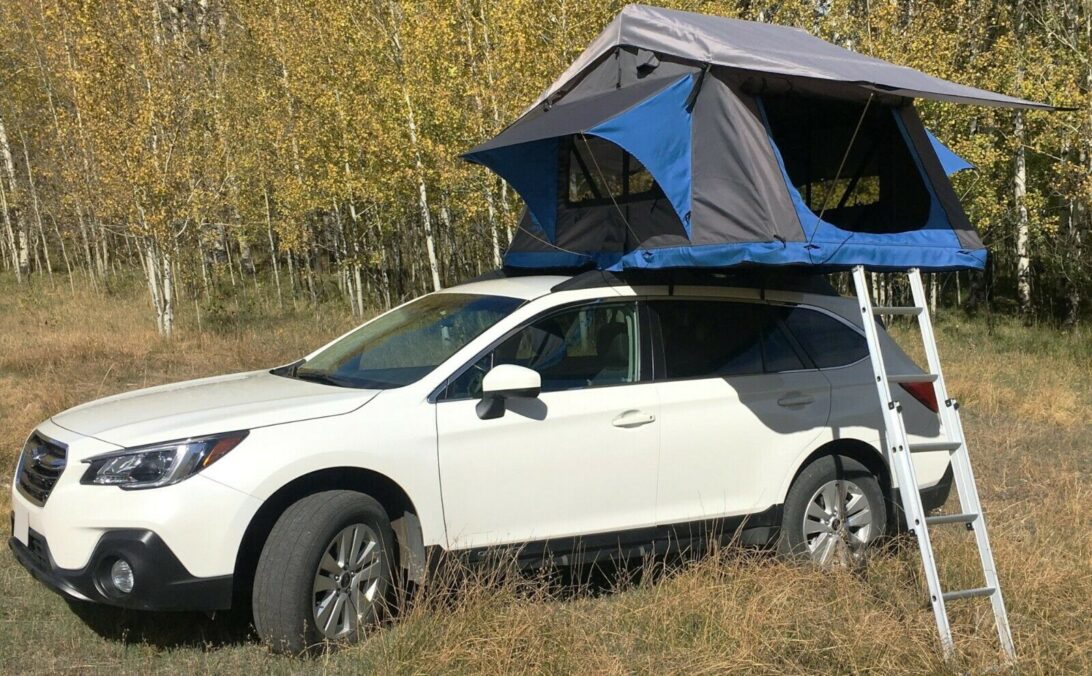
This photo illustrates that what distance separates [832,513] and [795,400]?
0.71 metres

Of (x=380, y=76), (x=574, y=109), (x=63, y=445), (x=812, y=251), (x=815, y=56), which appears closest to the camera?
(x=63, y=445)

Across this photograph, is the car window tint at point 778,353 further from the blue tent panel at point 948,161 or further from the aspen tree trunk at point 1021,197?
the aspen tree trunk at point 1021,197

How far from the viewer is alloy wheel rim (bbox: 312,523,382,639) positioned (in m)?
3.96

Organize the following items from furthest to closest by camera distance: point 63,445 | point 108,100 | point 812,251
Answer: point 108,100
point 812,251
point 63,445

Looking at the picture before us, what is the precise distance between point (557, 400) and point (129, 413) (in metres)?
2.02

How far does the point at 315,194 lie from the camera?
21.5 metres

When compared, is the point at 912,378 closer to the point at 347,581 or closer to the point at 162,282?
the point at 347,581

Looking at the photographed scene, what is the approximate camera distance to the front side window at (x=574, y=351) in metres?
4.56

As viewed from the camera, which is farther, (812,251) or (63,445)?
(812,251)

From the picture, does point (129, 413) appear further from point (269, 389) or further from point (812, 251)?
point (812, 251)

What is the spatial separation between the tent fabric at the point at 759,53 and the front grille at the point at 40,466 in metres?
3.66

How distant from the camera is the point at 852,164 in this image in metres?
5.86

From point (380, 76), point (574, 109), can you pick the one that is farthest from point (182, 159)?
point (574, 109)

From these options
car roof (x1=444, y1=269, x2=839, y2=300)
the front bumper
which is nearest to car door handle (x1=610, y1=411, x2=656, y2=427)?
car roof (x1=444, y1=269, x2=839, y2=300)
